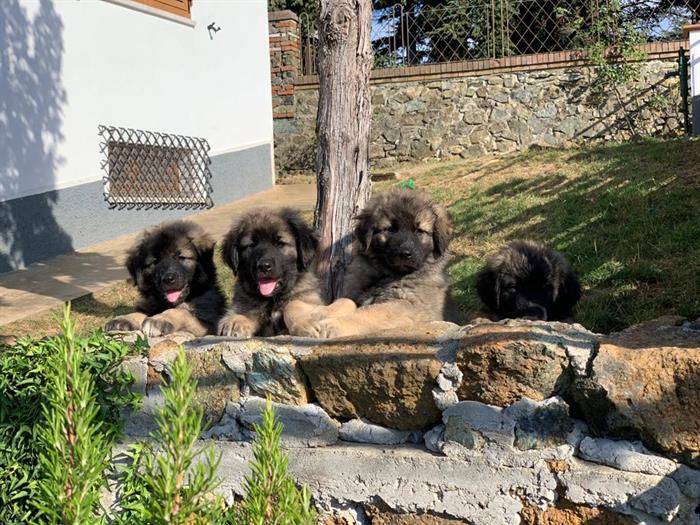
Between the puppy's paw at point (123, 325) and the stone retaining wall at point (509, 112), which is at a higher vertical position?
the stone retaining wall at point (509, 112)

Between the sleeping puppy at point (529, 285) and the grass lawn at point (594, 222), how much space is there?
951 millimetres

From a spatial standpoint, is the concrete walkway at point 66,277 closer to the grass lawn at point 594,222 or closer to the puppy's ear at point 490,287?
the grass lawn at point 594,222

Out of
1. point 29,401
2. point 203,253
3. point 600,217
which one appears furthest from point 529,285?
point 600,217

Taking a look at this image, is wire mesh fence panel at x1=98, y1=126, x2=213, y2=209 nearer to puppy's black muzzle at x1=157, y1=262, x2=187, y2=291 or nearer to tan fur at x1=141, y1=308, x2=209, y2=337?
puppy's black muzzle at x1=157, y1=262, x2=187, y2=291

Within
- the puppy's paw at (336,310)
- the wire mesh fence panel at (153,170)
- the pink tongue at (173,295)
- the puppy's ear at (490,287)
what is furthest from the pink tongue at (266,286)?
the wire mesh fence panel at (153,170)

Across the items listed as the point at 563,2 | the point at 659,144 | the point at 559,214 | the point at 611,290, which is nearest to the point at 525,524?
the point at 611,290

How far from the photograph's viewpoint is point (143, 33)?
42.1 feet

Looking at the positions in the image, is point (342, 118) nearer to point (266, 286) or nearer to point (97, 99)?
point (266, 286)

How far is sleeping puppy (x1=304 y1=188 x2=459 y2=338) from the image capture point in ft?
12.8

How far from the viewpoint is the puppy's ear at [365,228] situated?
409 centimetres

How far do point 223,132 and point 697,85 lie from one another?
893cm

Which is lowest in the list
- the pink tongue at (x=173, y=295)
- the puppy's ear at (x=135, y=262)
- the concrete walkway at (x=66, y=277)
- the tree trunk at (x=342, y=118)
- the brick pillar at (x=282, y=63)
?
the concrete walkway at (x=66, y=277)

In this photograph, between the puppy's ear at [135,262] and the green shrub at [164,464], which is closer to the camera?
the green shrub at [164,464]

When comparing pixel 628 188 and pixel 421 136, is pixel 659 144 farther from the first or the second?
pixel 421 136
